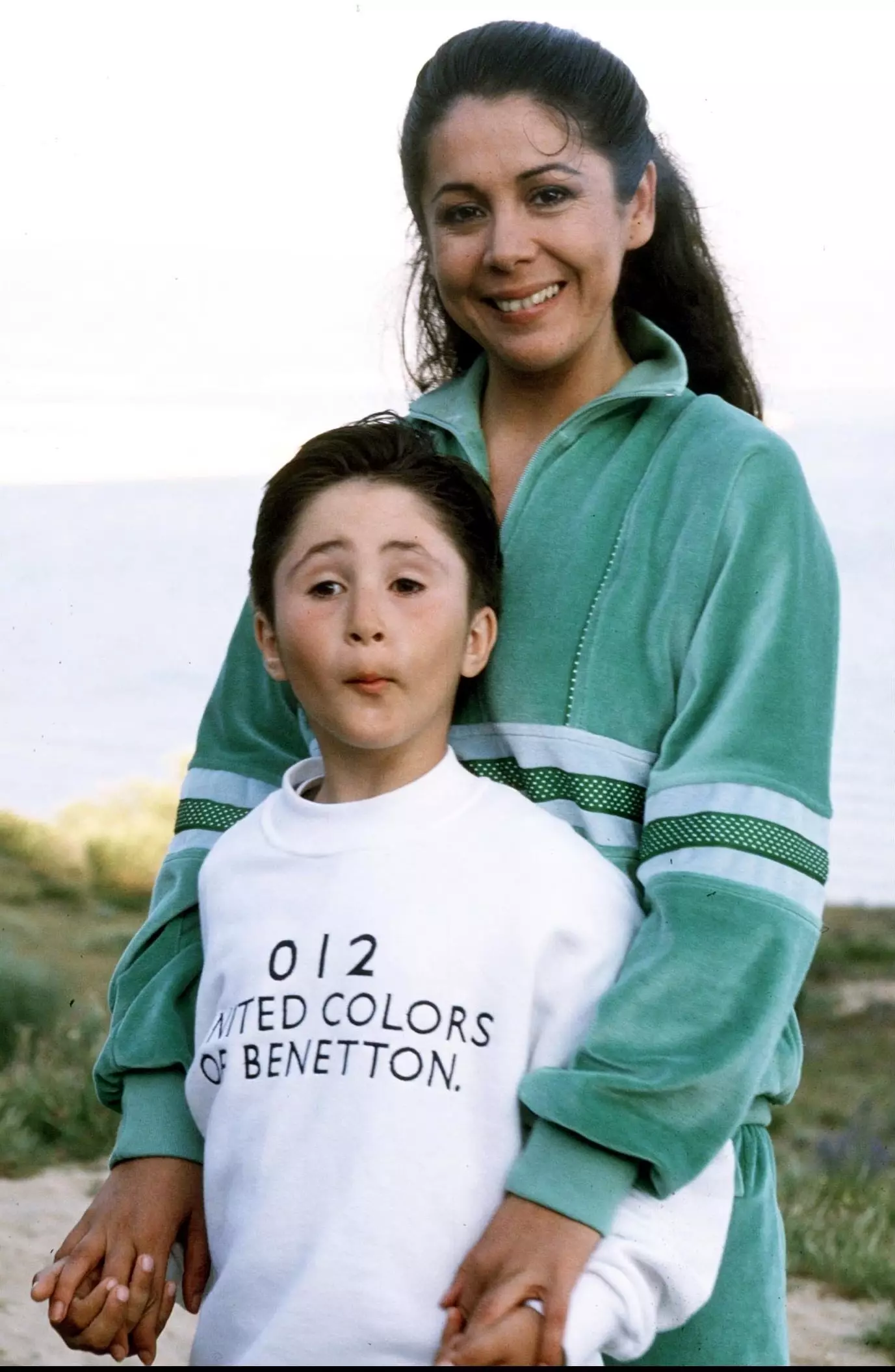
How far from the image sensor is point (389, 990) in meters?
1.83

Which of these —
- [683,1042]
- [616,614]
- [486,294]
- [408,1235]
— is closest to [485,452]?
[486,294]

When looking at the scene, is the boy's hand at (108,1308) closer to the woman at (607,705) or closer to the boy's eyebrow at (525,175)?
the woman at (607,705)

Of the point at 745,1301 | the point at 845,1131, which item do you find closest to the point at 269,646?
the point at 745,1301

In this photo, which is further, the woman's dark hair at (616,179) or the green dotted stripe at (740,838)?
the woman's dark hair at (616,179)

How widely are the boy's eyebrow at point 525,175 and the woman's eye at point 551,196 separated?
0.7 inches

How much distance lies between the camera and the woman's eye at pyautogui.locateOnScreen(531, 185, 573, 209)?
2076 mm

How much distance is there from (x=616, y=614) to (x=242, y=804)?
0.58 m

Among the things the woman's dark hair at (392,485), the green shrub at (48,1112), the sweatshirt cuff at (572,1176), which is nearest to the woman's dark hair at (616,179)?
the woman's dark hair at (392,485)

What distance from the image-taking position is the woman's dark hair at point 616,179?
82.3 inches

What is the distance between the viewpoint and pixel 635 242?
2.23 metres

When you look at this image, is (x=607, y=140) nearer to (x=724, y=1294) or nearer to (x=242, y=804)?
(x=242, y=804)

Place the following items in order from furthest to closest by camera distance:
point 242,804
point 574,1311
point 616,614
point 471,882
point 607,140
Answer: point 242,804 → point 607,140 → point 616,614 → point 471,882 → point 574,1311

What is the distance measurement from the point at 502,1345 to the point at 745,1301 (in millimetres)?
389

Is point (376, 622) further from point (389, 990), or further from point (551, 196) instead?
point (551, 196)
